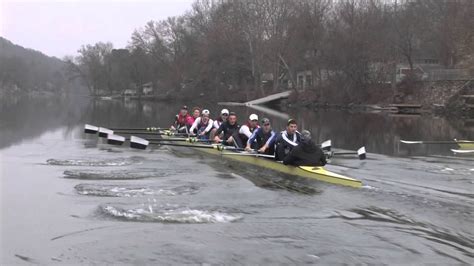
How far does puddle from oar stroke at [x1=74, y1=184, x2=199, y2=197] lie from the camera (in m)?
10.8

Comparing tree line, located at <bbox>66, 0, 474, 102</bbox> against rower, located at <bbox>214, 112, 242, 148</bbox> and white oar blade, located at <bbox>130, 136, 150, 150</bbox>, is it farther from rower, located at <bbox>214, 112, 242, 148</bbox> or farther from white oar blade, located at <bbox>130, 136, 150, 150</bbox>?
white oar blade, located at <bbox>130, 136, 150, 150</bbox>

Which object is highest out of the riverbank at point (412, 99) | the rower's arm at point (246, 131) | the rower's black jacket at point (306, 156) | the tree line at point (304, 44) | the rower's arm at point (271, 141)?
the tree line at point (304, 44)

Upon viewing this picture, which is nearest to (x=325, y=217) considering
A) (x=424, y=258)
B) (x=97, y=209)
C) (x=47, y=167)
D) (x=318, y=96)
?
(x=424, y=258)

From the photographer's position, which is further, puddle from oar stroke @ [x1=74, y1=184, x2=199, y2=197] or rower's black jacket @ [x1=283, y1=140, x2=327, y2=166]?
rower's black jacket @ [x1=283, y1=140, x2=327, y2=166]

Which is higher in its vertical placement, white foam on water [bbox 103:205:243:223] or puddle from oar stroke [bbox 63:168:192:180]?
puddle from oar stroke [bbox 63:168:192:180]

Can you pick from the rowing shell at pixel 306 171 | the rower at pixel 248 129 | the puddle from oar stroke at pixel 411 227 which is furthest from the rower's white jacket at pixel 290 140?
the puddle from oar stroke at pixel 411 227

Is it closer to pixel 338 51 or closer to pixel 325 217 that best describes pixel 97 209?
pixel 325 217

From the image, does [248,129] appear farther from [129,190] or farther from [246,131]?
[129,190]

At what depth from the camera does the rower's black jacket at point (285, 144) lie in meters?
13.4

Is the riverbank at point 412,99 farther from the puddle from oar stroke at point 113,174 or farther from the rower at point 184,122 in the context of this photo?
the puddle from oar stroke at point 113,174

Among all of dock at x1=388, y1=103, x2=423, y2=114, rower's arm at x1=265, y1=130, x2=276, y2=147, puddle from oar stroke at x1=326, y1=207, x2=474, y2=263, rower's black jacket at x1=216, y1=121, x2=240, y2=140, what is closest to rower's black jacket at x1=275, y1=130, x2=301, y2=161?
rower's arm at x1=265, y1=130, x2=276, y2=147

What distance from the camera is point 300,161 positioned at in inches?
495

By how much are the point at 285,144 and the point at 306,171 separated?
1418mm

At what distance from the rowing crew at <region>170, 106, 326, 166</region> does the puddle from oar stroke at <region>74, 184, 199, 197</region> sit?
9.15ft
